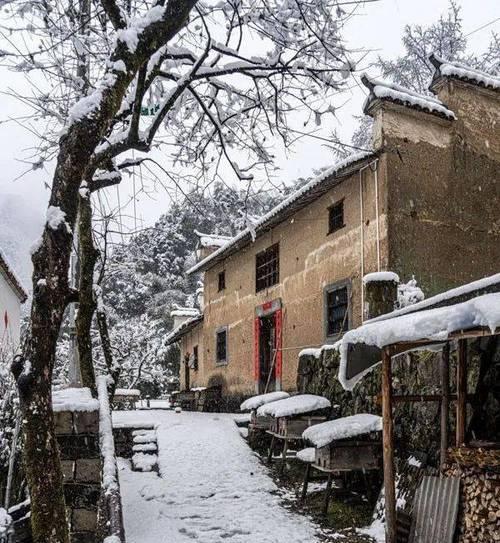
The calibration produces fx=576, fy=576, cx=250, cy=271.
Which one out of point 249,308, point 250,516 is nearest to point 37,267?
point 250,516

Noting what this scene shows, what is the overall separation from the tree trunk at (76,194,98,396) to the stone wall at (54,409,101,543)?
140cm

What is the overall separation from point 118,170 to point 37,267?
3.69 meters

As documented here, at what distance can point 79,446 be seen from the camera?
5188 millimetres

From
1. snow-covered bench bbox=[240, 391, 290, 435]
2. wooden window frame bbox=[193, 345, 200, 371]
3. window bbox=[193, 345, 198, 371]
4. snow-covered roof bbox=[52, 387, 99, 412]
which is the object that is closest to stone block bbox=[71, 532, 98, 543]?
snow-covered roof bbox=[52, 387, 99, 412]

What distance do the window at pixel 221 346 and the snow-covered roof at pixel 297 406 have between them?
9.87m

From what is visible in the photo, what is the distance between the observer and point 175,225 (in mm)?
34906

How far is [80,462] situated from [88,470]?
0.10 m

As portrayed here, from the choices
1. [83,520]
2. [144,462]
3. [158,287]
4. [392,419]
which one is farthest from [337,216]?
[158,287]

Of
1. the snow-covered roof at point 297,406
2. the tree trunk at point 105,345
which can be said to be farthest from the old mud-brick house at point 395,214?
the tree trunk at point 105,345

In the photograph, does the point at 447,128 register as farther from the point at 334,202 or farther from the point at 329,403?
the point at 329,403

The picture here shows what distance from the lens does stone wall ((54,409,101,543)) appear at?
16.7 feet

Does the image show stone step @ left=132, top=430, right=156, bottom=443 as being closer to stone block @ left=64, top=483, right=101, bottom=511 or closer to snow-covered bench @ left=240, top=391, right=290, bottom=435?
snow-covered bench @ left=240, top=391, right=290, bottom=435

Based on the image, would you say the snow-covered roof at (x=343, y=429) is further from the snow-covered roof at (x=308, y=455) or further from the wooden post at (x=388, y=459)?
the wooden post at (x=388, y=459)

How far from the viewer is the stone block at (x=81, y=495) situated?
16.7ft
